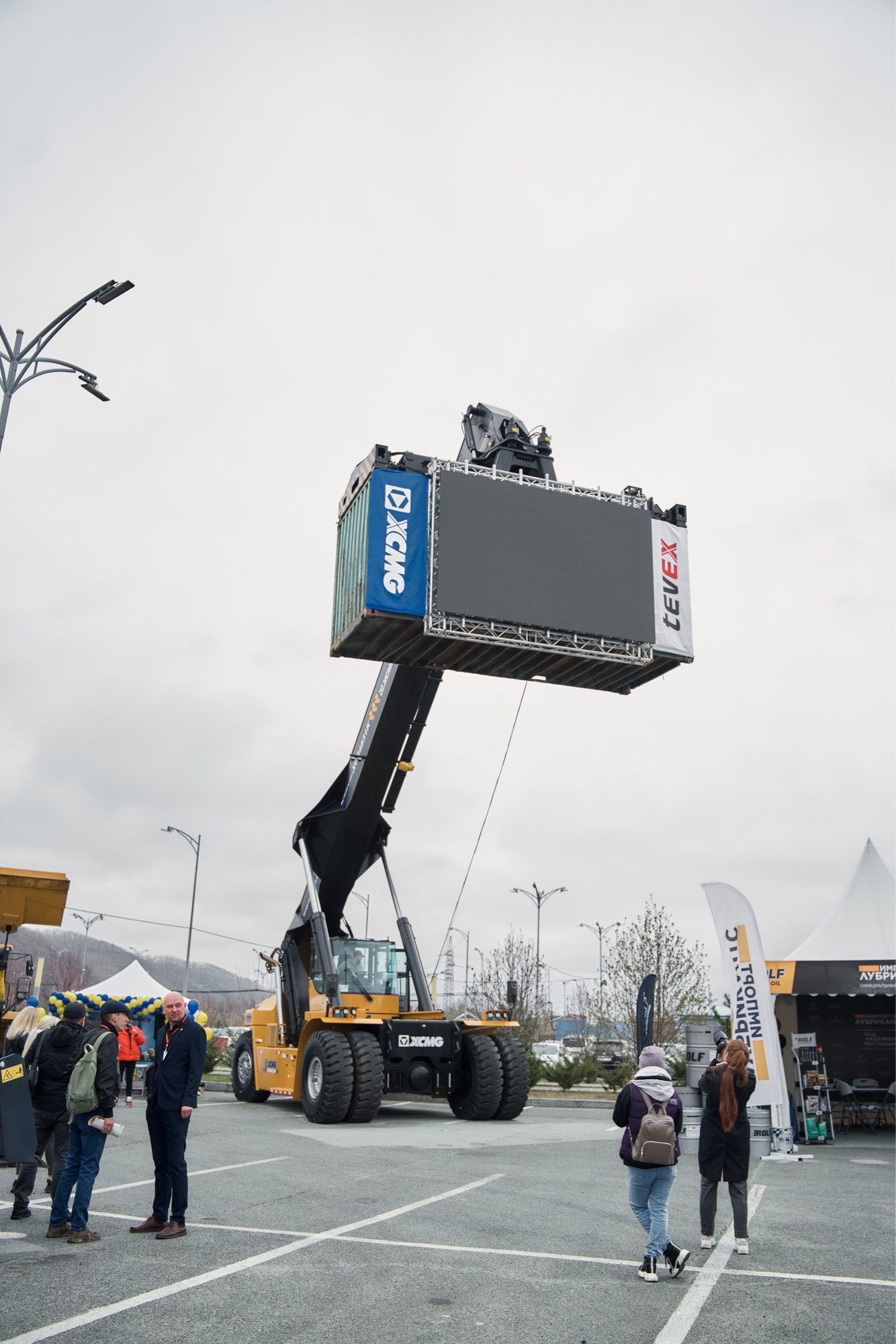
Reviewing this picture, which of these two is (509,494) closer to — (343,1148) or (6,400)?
(6,400)

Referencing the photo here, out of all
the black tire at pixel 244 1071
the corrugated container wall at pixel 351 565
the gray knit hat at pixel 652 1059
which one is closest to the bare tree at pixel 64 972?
the black tire at pixel 244 1071

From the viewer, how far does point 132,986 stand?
27.5 meters

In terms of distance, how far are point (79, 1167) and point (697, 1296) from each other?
457 centimetres

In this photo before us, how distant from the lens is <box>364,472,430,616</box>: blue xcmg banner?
1606 cm

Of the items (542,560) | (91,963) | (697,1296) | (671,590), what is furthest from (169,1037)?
(91,963)

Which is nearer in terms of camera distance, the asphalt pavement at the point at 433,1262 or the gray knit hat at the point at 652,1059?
the asphalt pavement at the point at 433,1262

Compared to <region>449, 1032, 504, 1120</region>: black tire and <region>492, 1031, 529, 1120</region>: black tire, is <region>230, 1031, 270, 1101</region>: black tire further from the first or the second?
<region>492, 1031, 529, 1120</region>: black tire

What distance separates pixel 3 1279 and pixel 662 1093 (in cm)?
458

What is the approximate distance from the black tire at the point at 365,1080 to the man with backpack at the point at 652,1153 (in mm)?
10008

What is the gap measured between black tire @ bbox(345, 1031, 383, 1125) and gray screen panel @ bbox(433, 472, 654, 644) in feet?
24.1

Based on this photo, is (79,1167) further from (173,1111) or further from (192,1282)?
(192,1282)

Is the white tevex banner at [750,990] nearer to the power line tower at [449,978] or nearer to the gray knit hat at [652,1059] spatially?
the gray knit hat at [652,1059]

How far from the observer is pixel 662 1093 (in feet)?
24.6

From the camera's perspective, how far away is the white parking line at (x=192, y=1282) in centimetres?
553
